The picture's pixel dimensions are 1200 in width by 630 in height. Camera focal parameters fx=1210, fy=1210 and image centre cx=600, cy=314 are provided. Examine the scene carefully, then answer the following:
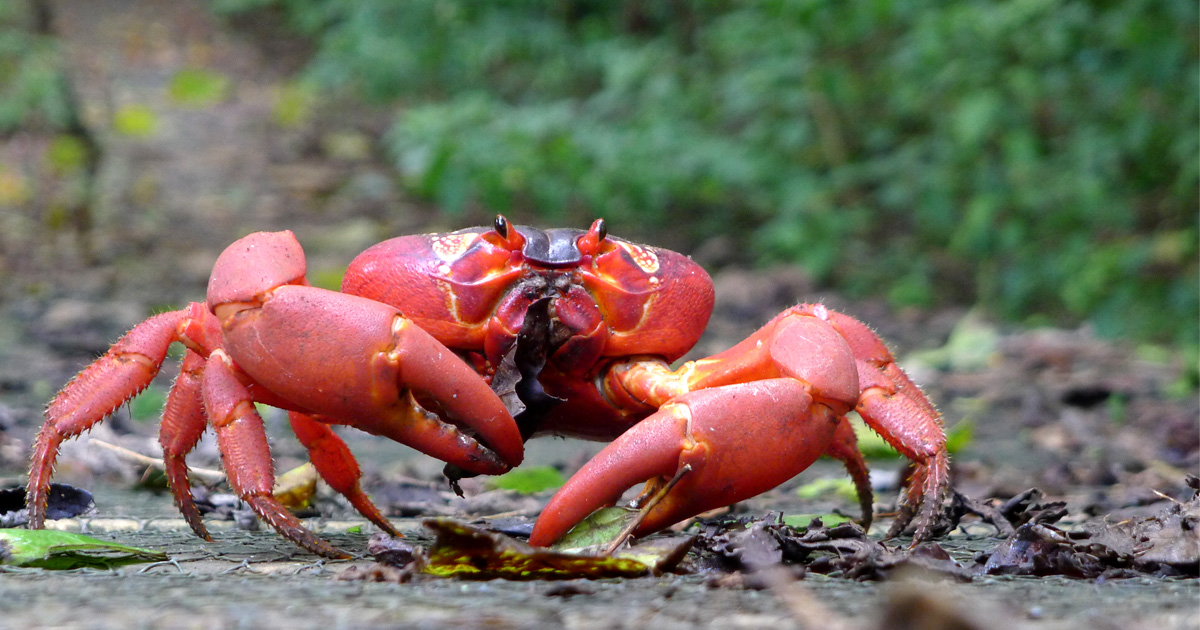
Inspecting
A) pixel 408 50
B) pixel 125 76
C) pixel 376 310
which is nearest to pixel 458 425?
pixel 376 310

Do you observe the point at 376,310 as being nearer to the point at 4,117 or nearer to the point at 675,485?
the point at 675,485

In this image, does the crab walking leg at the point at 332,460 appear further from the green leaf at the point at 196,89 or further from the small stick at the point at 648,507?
the green leaf at the point at 196,89

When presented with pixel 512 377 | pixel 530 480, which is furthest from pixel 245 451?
pixel 530 480

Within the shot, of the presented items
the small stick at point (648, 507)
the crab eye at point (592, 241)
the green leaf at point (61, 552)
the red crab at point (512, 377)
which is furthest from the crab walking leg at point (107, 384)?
the small stick at point (648, 507)

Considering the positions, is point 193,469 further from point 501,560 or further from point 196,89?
point 196,89

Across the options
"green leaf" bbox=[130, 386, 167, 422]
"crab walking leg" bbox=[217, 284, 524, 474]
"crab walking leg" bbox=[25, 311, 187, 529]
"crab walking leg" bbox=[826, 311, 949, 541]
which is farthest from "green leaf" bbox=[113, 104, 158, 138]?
"crab walking leg" bbox=[826, 311, 949, 541]
